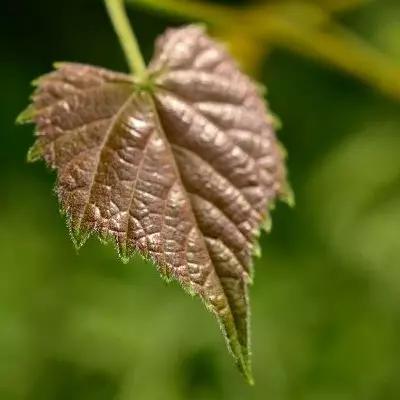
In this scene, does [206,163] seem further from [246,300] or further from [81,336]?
[81,336]

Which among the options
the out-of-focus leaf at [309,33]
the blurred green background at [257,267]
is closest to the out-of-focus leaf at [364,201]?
the blurred green background at [257,267]

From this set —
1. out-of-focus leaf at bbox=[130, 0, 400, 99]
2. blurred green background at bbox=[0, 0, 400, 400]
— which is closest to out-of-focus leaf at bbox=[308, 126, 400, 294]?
blurred green background at bbox=[0, 0, 400, 400]

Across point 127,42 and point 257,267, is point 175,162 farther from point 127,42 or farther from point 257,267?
point 257,267

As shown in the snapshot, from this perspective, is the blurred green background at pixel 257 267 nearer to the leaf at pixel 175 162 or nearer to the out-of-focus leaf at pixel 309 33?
the out-of-focus leaf at pixel 309 33

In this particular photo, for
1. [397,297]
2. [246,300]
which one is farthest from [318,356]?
[246,300]

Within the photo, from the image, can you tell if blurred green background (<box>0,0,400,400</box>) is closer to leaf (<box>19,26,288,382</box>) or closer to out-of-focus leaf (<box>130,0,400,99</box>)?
out-of-focus leaf (<box>130,0,400,99</box>)
